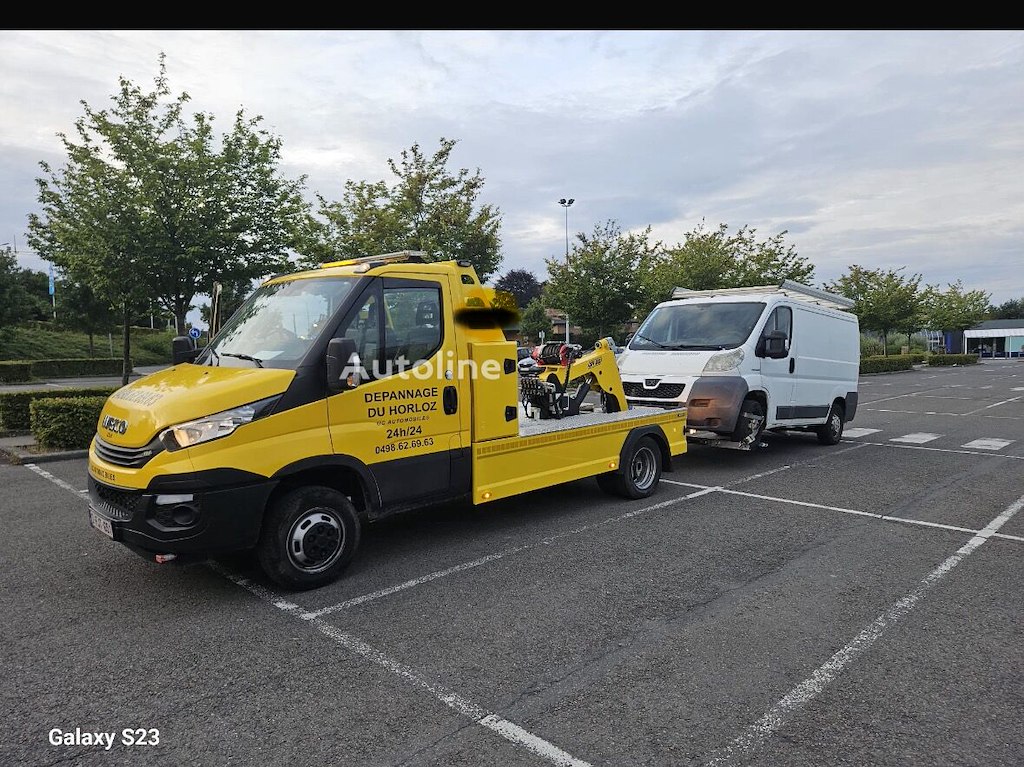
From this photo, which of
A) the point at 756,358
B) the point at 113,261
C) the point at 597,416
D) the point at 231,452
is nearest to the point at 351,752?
the point at 231,452

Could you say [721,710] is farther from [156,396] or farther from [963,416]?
[963,416]

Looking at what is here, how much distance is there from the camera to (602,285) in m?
25.5

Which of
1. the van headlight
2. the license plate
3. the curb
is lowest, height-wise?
the curb

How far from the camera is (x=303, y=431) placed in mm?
4559

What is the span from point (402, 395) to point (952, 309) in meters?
66.3

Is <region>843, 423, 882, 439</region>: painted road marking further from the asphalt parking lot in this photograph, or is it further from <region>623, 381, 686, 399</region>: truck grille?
the asphalt parking lot

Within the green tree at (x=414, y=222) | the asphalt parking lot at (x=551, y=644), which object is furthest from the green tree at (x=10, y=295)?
the asphalt parking lot at (x=551, y=644)

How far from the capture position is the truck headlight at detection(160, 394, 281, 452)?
13.8 ft

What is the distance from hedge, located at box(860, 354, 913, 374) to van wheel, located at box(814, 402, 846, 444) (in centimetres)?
2895

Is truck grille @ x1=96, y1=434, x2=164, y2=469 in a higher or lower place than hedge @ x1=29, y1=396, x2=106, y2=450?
higher

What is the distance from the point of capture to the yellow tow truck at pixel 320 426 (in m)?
4.23

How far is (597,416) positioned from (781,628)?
358 cm

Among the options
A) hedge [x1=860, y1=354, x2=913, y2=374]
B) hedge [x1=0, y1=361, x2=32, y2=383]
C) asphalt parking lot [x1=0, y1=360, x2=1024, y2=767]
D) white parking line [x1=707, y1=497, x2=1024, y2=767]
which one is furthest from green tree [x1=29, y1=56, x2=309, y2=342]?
hedge [x1=860, y1=354, x2=913, y2=374]

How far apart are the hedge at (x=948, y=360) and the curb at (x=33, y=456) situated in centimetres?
5537
